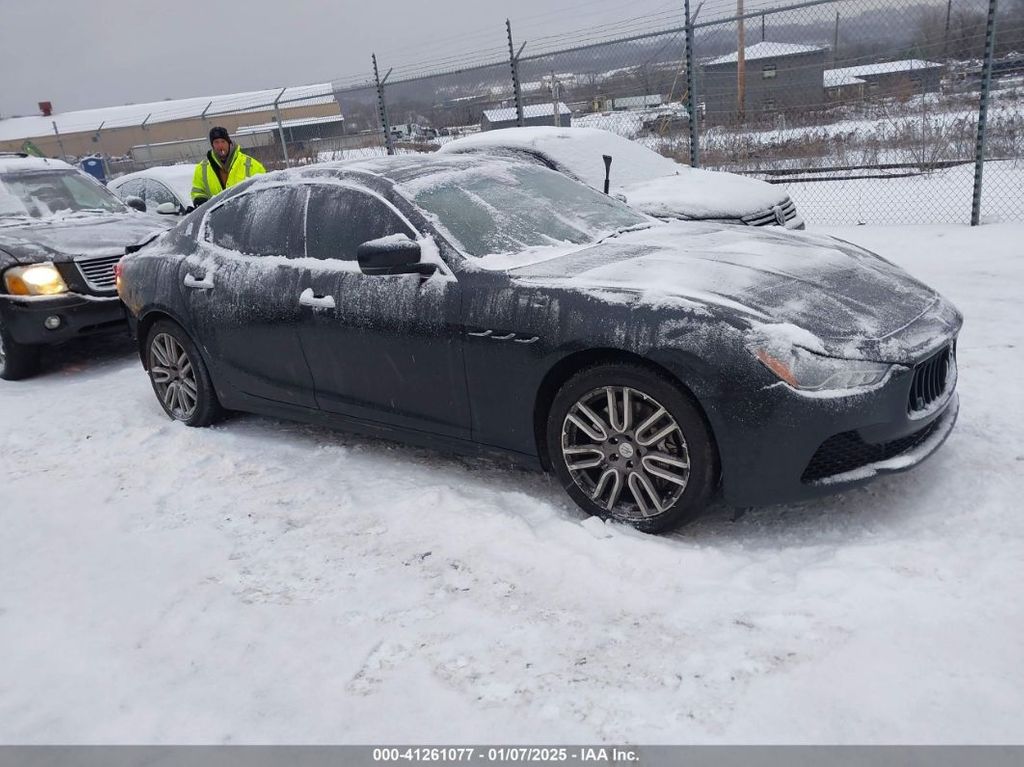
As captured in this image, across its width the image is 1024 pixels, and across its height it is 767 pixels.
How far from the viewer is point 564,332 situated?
3.32 m

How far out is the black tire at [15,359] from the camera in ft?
22.0

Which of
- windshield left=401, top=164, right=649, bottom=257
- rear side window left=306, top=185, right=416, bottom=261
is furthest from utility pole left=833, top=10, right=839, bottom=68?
rear side window left=306, top=185, right=416, bottom=261

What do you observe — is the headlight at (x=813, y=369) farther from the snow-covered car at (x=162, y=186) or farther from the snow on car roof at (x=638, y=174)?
the snow-covered car at (x=162, y=186)

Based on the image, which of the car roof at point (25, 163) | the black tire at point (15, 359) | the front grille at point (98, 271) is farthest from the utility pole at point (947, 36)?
the black tire at point (15, 359)

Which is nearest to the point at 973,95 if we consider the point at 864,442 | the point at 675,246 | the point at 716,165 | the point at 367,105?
the point at 716,165

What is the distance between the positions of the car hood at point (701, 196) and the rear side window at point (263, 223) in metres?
3.62

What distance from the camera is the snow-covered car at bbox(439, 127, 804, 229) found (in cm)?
736

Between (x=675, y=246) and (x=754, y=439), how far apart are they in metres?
1.26

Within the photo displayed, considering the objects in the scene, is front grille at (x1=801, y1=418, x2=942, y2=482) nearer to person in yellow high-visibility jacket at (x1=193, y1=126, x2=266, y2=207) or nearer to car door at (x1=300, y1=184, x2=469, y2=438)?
car door at (x1=300, y1=184, x2=469, y2=438)

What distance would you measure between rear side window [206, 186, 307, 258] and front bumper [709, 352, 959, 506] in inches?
100

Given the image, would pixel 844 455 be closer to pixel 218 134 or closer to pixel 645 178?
pixel 645 178

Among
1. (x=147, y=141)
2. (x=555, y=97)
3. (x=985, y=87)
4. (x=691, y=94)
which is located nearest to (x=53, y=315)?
(x=691, y=94)

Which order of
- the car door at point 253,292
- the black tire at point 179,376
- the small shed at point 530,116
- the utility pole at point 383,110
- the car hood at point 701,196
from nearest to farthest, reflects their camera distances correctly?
the car door at point 253,292
the black tire at point 179,376
the car hood at point 701,196
the small shed at point 530,116
the utility pole at point 383,110

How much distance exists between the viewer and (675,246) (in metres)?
3.91
